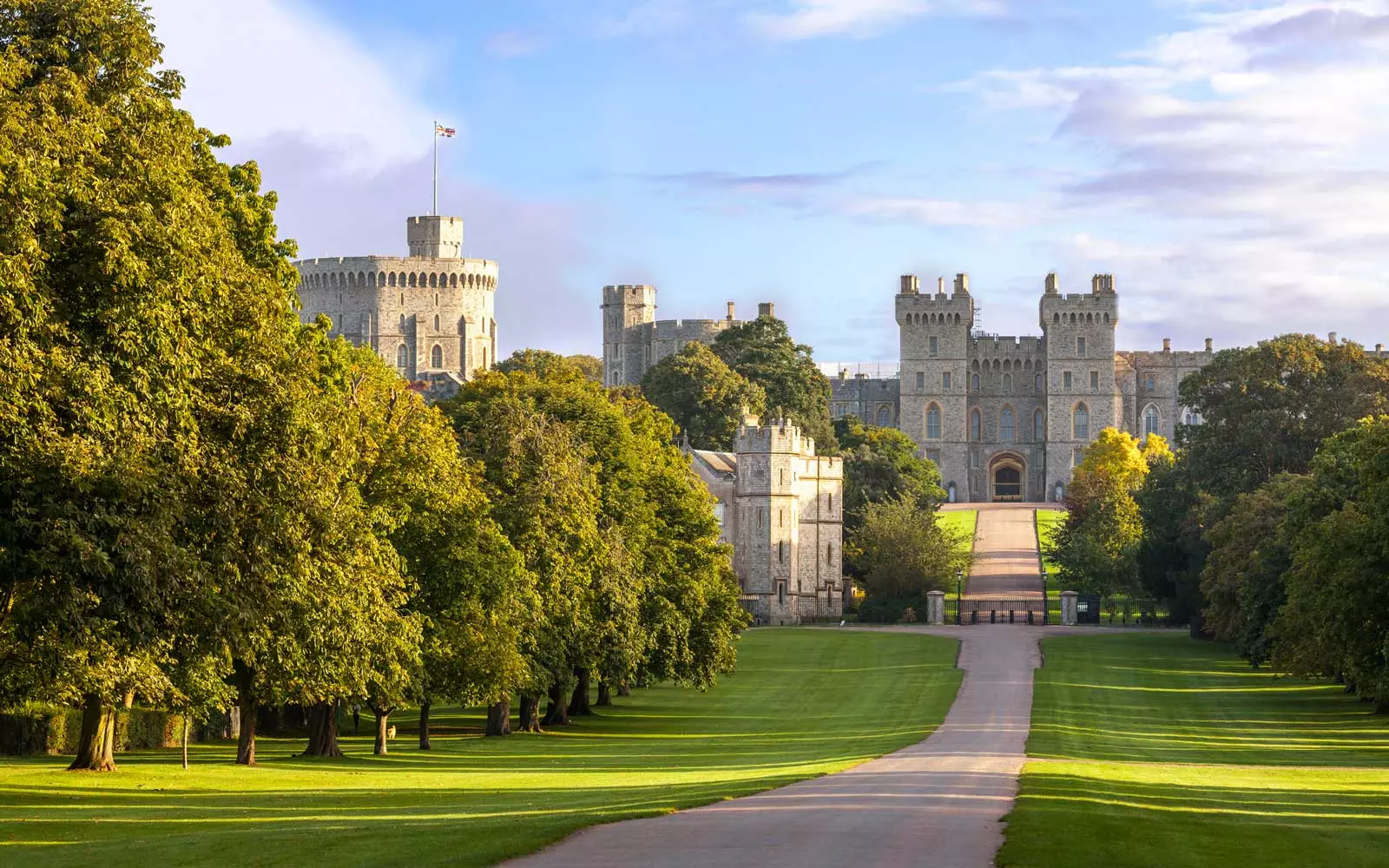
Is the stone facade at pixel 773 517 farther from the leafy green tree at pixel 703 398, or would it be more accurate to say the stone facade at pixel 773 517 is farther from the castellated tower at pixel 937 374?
the castellated tower at pixel 937 374

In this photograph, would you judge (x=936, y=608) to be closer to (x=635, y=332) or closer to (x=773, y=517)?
(x=773, y=517)

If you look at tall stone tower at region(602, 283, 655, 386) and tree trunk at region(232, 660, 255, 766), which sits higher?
tall stone tower at region(602, 283, 655, 386)

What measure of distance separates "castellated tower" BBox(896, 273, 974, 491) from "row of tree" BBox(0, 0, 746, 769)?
99.3m

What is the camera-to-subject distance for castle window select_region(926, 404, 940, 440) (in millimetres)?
132375

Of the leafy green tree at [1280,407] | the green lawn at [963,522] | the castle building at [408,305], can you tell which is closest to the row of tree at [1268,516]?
the leafy green tree at [1280,407]

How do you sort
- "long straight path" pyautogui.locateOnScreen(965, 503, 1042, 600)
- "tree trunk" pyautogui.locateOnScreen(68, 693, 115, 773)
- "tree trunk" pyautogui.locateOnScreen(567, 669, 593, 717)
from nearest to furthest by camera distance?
"tree trunk" pyautogui.locateOnScreen(68, 693, 115, 773), "tree trunk" pyautogui.locateOnScreen(567, 669, 593, 717), "long straight path" pyautogui.locateOnScreen(965, 503, 1042, 600)

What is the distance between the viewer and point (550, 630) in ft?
124

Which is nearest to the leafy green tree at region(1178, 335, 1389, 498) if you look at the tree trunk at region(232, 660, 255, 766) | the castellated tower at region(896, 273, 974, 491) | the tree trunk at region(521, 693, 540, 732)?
the tree trunk at region(521, 693, 540, 732)

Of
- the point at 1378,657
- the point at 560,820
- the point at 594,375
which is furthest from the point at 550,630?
the point at 594,375

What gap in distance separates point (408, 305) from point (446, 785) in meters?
128

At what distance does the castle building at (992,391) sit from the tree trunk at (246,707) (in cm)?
10424

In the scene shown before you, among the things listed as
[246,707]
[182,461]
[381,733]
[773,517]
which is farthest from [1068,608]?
[182,461]

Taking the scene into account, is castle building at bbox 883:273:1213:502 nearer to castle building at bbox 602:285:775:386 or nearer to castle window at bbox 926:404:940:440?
castle window at bbox 926:404:940:440

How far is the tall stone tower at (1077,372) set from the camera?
129500 mm
